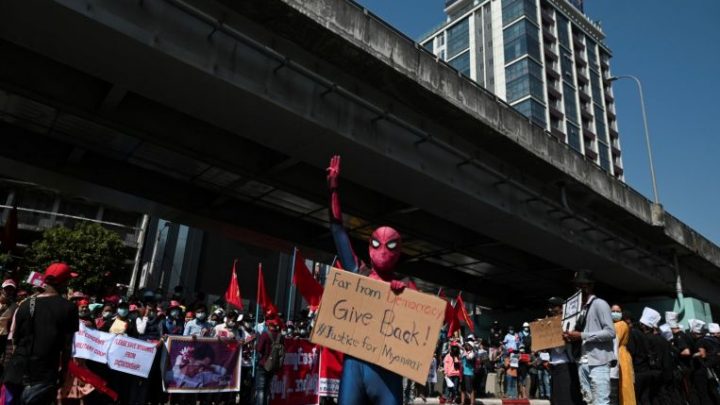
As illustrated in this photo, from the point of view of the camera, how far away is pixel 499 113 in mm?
13953

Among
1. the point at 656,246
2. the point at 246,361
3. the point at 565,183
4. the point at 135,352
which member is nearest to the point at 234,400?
the point at 246,361

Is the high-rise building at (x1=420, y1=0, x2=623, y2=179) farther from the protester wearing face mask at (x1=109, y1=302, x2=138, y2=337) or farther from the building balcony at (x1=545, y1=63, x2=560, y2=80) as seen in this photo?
the protester wearing face mask at (x1=109, y1=302, x2=138, y2=337)

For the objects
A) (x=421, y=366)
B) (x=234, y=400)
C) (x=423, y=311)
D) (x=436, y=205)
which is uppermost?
(x=436, y=205)

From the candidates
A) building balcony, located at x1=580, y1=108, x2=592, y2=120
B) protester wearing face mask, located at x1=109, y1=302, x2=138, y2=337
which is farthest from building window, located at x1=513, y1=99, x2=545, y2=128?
protester wearing face mask, located at x1=109, y1=302, x2=138, y2=337

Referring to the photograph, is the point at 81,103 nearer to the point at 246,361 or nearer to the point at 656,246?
the point at 246,361

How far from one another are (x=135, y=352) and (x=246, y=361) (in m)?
2.74

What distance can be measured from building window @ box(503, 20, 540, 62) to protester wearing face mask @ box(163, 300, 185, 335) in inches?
2602

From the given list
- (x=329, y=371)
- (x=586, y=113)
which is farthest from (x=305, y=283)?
(x=586, y=113)

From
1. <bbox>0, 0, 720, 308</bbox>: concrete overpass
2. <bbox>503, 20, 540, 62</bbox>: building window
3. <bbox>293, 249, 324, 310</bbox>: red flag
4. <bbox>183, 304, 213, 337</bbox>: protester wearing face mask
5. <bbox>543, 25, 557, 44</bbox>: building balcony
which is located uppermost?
<bbox>543, 25, 557, 44</bbox>: building balcony

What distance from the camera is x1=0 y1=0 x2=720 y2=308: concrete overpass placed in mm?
8812

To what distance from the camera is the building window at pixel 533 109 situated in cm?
6525

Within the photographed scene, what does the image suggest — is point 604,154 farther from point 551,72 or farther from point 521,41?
point 521,41

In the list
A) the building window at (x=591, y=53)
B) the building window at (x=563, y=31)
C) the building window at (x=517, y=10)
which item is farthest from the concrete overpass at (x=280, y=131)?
the building window at (x=591, y=53)

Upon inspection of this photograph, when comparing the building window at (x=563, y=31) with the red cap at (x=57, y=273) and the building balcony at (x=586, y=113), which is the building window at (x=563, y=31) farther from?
the red cap at (x=57, y=273)
